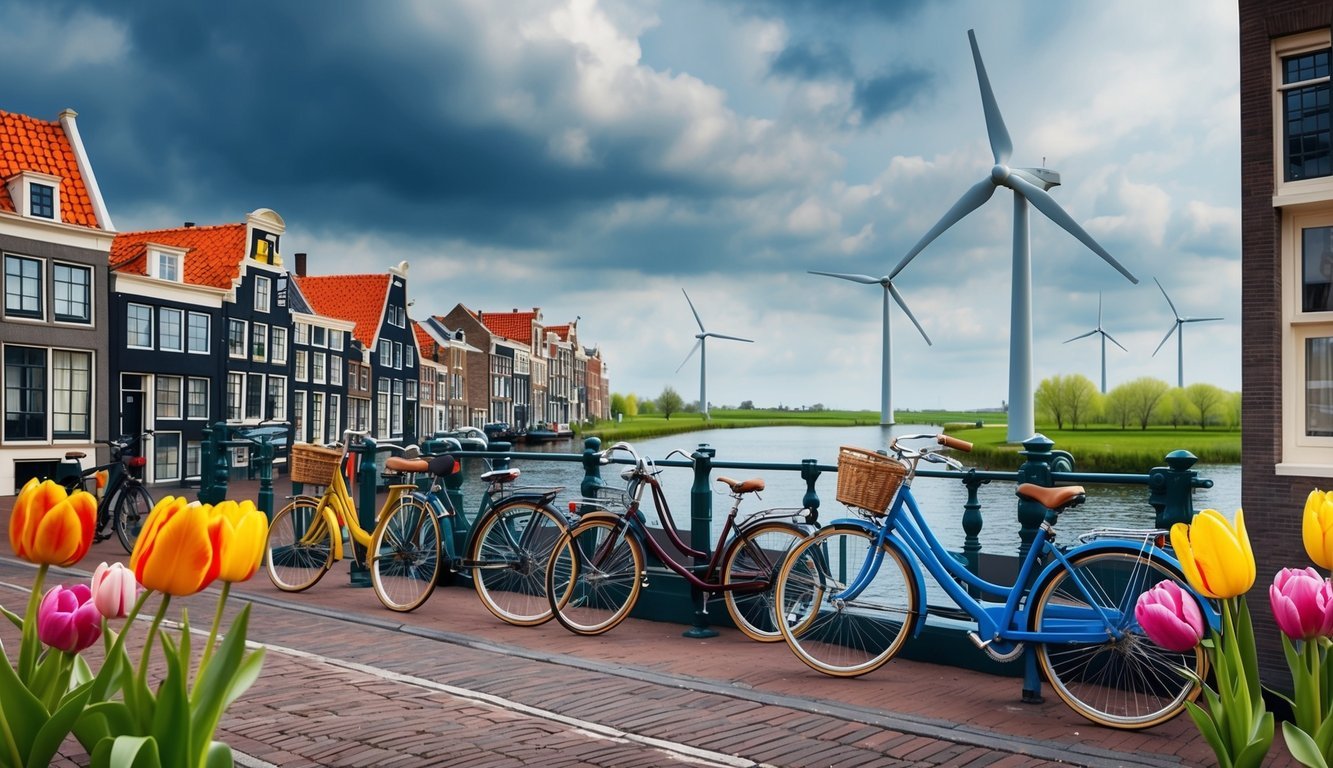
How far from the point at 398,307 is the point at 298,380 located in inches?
367

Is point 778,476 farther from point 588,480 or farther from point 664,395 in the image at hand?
point 664,395

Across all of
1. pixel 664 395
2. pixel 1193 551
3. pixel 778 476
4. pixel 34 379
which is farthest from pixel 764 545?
pixel 664 395

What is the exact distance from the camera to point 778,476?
38.2 metres

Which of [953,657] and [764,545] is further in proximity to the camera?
[764,545]

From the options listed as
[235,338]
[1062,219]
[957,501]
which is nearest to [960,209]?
[1062,219]

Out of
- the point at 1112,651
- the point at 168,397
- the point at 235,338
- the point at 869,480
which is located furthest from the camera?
the point at 235,338

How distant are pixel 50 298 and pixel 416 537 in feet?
73.2

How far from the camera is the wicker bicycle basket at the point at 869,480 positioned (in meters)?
5.47

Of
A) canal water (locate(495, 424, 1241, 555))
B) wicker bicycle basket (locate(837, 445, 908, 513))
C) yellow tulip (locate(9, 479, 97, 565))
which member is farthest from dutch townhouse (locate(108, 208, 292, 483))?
yellow tulip (locate(9, 479, 97, 565))

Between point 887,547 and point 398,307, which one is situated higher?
point 398,307

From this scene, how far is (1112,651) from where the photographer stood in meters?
4.98

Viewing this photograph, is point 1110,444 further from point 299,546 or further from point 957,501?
point 299,546

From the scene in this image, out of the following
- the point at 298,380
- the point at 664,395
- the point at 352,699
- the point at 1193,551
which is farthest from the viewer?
the point at 664,395

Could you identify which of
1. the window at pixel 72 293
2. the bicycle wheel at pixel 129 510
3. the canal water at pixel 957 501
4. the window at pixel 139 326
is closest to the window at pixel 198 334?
the window at pixel 139 326
